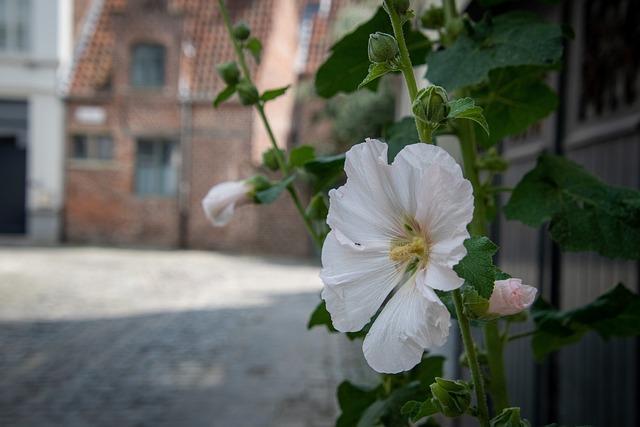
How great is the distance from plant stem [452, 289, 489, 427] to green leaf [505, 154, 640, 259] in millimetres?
369

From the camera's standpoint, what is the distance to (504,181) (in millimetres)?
2932

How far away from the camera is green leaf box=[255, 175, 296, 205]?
0.99 m

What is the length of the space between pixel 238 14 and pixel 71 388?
13563 millimetres

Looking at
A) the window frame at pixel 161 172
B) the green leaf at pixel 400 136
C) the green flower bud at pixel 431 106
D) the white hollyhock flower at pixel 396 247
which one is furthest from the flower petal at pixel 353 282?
the window frame at pixel 161 172

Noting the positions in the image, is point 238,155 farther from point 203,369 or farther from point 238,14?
point 203,369

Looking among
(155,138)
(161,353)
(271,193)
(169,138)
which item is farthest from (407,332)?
(155,138)

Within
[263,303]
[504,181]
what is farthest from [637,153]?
[263,303]

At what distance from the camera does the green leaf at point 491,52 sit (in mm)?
866

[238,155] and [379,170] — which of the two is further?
[238,155]

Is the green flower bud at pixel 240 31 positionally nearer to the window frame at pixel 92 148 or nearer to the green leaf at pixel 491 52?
the green leaf at pixel 491 52

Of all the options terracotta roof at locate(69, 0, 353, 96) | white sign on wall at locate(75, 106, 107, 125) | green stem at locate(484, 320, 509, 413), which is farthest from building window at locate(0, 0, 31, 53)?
green stem at locate(484, 320, 509, 413)

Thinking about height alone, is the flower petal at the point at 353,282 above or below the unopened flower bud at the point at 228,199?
below

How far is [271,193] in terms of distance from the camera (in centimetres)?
103

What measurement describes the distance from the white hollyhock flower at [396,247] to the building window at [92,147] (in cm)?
1659
